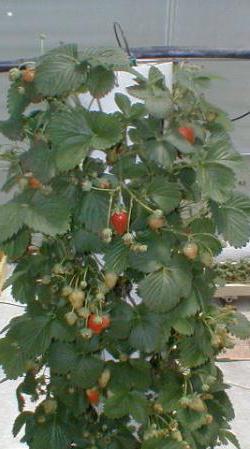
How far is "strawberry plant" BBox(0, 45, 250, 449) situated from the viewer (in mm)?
1144

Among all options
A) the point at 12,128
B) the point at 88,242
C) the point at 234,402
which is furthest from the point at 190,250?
the point at 234,402

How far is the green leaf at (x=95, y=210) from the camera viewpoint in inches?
46.1

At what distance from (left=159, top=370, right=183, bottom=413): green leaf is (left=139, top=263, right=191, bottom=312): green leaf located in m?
0.23

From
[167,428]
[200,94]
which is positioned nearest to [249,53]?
[200,94]

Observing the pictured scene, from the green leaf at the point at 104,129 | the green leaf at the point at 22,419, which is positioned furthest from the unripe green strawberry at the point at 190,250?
the green leaf at the point at 22,419

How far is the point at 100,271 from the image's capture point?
1.28m

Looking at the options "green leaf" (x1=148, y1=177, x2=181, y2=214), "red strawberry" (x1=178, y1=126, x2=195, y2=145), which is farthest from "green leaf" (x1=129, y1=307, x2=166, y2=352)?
"red strawberry" (x1=178, y1=126, x2=195, y2=145)

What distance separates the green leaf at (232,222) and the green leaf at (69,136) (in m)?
0.26

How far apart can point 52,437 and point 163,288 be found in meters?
0.44

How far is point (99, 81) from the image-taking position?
3.73 feet

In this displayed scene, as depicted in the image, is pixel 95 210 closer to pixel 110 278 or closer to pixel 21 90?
pixel 110 278

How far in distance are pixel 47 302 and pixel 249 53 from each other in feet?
2.63

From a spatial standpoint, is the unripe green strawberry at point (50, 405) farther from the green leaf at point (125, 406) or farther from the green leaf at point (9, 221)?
the green leaf at point (9, 221)

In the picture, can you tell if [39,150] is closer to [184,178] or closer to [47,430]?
[184,178]
